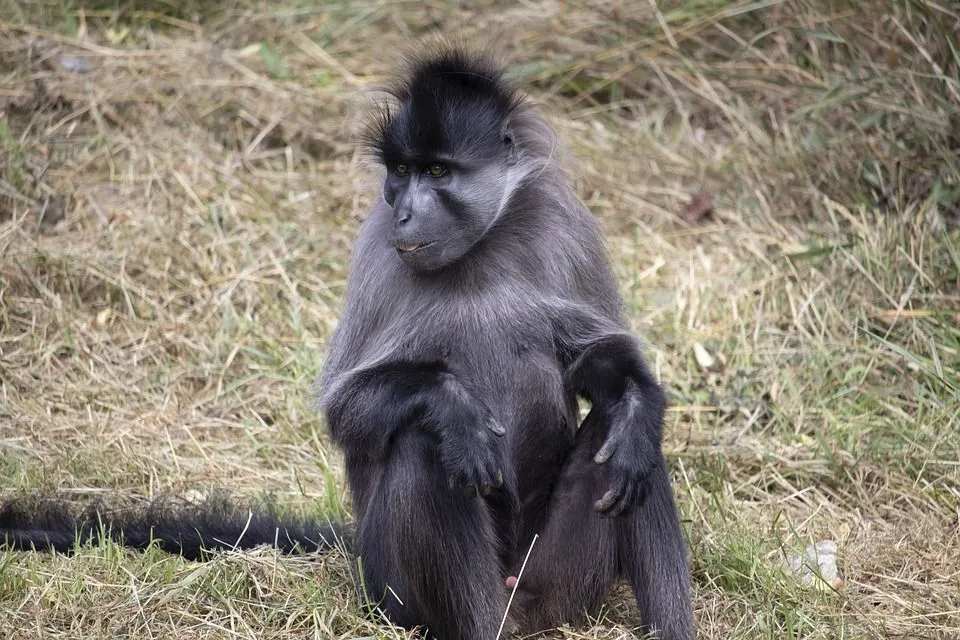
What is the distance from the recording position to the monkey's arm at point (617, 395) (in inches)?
160

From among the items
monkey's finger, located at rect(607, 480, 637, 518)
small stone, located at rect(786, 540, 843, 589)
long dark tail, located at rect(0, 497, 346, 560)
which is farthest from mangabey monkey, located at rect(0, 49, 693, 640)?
small stone, located at rect(786, 540, 843, 589)

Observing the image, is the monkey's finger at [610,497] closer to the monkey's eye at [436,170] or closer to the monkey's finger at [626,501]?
→ the monkey's finger at [626,501]

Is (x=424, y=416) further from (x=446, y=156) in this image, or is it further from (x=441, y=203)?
(x=446, y=156)

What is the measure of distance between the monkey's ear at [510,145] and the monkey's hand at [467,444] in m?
0.99

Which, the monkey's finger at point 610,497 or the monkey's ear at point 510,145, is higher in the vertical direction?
the monkey's ear at point 510,145

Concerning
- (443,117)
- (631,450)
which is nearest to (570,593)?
(631,450)

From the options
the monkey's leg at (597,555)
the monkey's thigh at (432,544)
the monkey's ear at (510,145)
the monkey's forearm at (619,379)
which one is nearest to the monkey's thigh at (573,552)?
the monkey's leg at (597,555)

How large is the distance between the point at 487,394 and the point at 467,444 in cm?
41

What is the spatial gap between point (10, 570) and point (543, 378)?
2023mm

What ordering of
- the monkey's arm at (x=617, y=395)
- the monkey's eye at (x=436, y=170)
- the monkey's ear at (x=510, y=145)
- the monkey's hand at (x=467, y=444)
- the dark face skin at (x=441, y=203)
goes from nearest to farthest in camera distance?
the monkey's hand at (x=467, y=444) → the monkey's arm at (x=617, y=395) → the dark face skin at (x=441, y=203) → the monkey's eye at (x=436, y=170) → the monkey's ear at (x=510, y=145)

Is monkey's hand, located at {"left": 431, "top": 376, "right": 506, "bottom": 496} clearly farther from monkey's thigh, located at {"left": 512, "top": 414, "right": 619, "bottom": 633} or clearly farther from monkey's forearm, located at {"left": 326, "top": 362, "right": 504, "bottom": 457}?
monkey's thigh, located at {"left": 512, "top": 414, "right": 619, "bottom": 633}

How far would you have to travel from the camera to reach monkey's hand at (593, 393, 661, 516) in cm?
404

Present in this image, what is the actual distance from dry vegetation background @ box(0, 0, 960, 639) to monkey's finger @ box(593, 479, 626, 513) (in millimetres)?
508

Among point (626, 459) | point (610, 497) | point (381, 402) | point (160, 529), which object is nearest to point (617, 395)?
point (626, 459)
